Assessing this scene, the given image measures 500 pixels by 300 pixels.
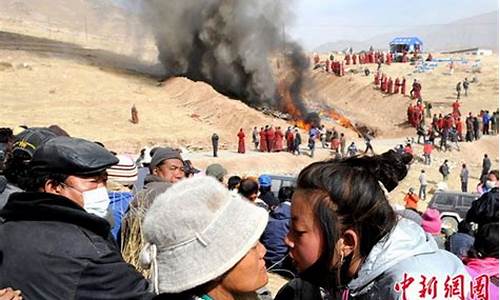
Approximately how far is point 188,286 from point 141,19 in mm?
41741

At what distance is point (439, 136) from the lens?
88.6 feet

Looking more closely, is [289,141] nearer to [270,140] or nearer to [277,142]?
[277,142]

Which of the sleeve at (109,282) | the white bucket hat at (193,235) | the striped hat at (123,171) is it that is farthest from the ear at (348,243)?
the striped hat at (123,171)

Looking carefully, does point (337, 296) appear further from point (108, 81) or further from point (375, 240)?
point (108, 81)

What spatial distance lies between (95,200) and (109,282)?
631 millimetres

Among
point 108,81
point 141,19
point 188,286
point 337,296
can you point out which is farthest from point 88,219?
point 141,19

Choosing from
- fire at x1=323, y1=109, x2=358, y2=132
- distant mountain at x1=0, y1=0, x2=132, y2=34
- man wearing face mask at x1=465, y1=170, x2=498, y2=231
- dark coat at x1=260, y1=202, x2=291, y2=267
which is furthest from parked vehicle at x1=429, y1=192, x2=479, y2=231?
distant mountain at x1=0, y1=0, x2=132, y2=34

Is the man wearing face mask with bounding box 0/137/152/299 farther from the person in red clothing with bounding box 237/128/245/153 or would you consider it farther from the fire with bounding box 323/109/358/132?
the fire with bounding box 323/109/358/132

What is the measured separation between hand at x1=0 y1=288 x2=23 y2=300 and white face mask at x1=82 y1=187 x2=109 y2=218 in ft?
1.78

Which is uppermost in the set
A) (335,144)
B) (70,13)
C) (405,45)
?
(70,13)

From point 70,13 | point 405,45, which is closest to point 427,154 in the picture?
point 405,45

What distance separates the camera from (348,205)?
6.36 ft

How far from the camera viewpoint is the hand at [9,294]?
7.18 feet

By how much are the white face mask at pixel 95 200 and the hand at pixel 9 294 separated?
1.78 ft
